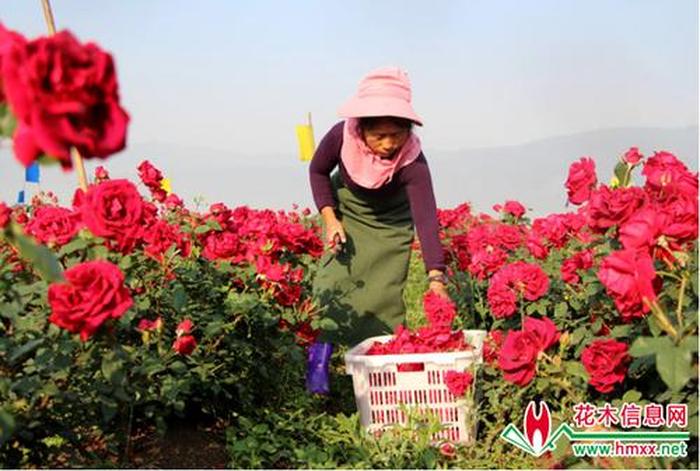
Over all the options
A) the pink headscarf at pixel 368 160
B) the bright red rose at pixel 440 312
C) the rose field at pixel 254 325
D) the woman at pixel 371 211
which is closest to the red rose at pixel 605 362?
the rose field at pixel 254 325

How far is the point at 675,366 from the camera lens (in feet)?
5.23

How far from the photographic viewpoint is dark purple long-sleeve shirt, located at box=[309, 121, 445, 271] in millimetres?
3404

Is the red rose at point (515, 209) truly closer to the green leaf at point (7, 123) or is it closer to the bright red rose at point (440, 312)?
the bright red rose at point (440, 312)

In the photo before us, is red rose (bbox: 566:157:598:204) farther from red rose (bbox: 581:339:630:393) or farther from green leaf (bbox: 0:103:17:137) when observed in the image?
green leaf (bbox: 0:103:17:137)

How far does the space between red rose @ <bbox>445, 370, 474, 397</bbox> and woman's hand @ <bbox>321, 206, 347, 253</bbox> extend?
3.52ft

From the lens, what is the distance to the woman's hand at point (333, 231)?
3615mm

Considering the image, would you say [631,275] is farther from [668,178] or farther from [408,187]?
[408,187]

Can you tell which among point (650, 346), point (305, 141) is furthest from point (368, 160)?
point (305, 141)

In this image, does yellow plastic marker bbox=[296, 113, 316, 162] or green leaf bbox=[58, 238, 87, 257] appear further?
yellow plastic marker bbox=[296, 113, 316, 162]

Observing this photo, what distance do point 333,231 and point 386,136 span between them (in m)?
0.48

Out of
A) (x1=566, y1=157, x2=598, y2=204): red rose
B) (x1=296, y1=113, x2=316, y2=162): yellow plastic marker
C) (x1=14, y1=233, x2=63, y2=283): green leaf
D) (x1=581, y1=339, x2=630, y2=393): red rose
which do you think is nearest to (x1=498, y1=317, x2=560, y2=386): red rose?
(x1=581, y1=339, x2=630, y2=393): red rose

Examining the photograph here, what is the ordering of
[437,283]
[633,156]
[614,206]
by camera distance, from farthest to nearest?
1. [437,283]
2. [633,156]
3. [614,206]

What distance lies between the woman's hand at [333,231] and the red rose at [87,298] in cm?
191

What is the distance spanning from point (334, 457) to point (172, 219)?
131 cm
